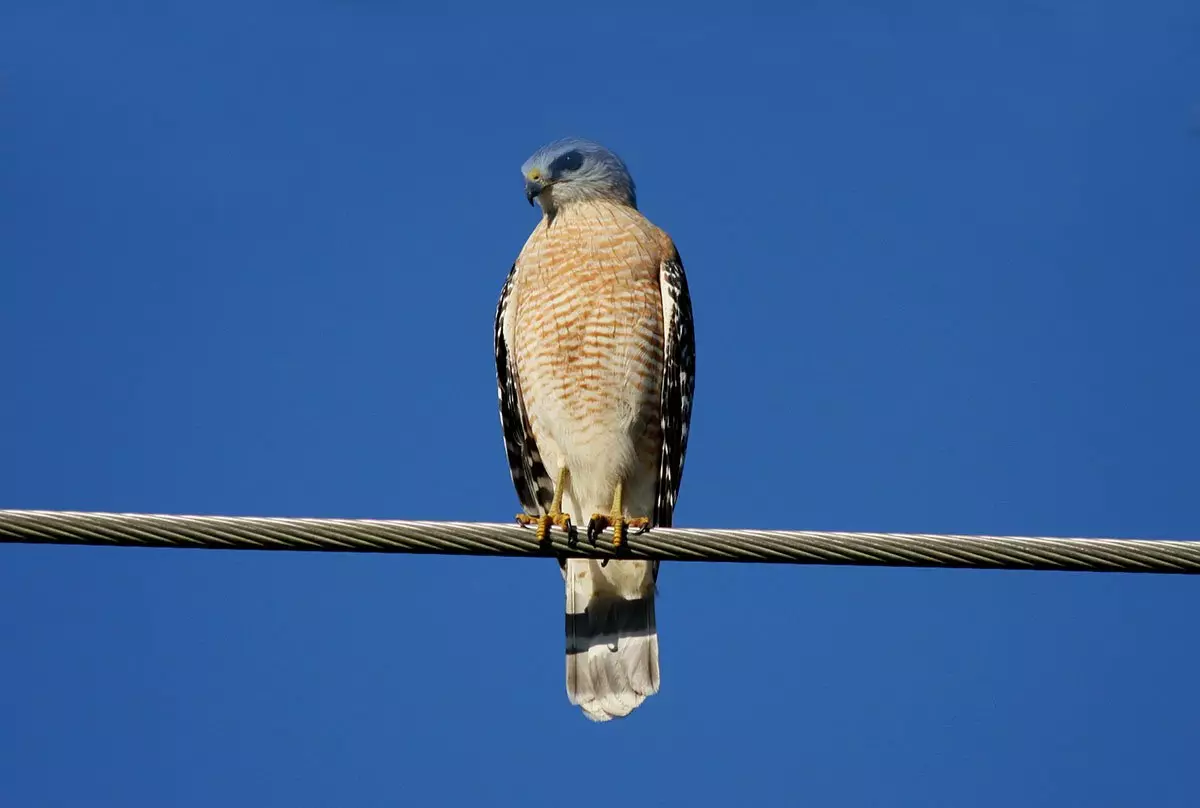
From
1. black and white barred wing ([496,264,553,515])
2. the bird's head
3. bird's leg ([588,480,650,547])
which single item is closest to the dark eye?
the bird's head

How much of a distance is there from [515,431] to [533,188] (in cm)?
115

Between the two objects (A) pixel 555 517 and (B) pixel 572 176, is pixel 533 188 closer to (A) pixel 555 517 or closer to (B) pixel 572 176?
(B) pixel 572 176

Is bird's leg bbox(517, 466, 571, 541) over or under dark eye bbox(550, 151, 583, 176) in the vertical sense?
under

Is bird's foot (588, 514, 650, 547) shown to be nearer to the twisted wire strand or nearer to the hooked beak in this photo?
the twisted wire strand

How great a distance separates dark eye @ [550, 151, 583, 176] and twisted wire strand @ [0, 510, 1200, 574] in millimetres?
3162

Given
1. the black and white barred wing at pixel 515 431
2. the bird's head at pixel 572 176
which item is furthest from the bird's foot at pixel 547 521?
the bird's head at pixel 572 176

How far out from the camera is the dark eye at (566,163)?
272 inches

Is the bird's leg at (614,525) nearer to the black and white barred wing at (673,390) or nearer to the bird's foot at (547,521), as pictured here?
the bird's foot at (547,521)

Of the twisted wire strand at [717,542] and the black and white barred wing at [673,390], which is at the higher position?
the black and white barred wing at [673,390]

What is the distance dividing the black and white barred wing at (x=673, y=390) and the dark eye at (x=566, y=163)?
789 millimetres

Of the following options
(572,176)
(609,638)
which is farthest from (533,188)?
(609,638)

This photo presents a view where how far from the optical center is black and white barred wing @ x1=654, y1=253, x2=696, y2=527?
6352 millimetres

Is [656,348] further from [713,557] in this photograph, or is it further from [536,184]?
[713,557]

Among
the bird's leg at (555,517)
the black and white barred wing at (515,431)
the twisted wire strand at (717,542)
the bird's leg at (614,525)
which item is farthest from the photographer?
the black and white barred wing at (515,431)
